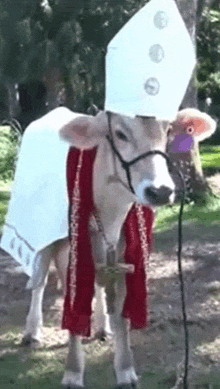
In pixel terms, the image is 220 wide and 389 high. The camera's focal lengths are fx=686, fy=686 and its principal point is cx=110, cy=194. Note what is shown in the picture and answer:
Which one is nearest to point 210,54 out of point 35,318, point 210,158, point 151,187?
point 210,158

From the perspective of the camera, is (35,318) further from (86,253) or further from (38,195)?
(86,253)

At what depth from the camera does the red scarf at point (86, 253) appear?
3791mm

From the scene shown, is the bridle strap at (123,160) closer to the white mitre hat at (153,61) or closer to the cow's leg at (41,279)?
the white mitre hat at (153,61)

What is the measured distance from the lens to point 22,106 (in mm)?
25062

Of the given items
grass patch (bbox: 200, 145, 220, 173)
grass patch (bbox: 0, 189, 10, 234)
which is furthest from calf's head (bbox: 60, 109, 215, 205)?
grass patch (bbox: 200, 145, 220, 173)

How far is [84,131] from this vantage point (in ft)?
11.6

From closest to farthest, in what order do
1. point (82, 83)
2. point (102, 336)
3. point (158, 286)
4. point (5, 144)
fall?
point (102, 336)
point (158, 286)
point (5, 144)
point (82, 83)

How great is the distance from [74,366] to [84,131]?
1.44 m

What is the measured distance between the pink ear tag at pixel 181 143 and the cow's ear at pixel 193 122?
166 mm

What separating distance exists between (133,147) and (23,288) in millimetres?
3028

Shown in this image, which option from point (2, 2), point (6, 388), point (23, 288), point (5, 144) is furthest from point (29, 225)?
point (2, 2)

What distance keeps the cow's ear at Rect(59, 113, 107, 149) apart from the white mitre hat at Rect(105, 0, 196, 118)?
0.17 metres

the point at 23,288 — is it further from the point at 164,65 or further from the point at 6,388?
the point at 164,65

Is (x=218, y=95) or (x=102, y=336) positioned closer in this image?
(x=102, y=336)
